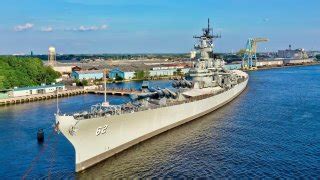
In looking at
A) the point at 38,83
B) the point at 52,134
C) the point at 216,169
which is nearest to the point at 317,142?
the point at 216,169

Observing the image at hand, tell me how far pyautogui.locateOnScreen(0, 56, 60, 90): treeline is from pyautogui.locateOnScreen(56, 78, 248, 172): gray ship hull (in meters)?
31.1

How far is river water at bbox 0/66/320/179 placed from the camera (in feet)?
70.8

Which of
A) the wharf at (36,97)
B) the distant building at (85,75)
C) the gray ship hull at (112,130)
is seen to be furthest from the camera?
the distant building at (85,75)

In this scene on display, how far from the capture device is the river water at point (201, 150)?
21594 mm

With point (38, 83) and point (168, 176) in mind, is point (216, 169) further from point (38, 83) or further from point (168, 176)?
point (38, 83)

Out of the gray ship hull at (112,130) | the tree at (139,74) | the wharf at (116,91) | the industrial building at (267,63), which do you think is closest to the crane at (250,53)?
the industrial building at (267,63)

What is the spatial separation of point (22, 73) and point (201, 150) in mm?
41425

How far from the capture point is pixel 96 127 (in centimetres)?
2209

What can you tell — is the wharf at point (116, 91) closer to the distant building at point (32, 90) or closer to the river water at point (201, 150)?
the distant building at point (32, 90)

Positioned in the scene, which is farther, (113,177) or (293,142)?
(293,142)

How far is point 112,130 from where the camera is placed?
77.2ft

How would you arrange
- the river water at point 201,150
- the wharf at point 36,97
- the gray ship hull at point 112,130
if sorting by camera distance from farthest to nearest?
the wharf at point 36,97 → the river water at point 201,150 → the gray ship hull at point 112,130

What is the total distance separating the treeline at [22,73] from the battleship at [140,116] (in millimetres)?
27379

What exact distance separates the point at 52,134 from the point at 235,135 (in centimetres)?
1434
